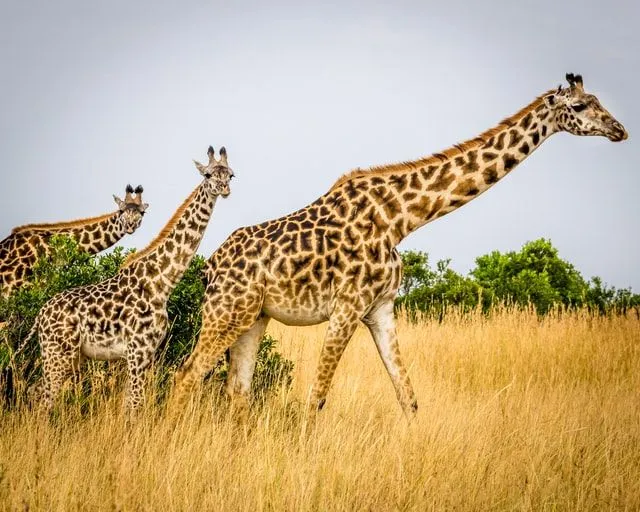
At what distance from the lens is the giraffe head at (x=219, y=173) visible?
7.51 m

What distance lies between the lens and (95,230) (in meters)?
11.5

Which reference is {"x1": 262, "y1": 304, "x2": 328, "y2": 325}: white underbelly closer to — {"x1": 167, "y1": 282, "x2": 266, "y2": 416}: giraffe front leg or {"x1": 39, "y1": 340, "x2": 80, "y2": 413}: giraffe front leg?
{"x1": 167, "y1": 282, "x2": 266, "y2": 416}: giraffe front leg

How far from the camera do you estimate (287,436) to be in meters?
6.86

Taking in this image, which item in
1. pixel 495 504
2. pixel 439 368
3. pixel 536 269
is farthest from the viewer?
pixel 536 269

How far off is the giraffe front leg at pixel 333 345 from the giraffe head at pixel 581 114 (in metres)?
2.84

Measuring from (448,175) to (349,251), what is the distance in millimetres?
1310

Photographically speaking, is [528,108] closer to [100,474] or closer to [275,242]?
[275,242]

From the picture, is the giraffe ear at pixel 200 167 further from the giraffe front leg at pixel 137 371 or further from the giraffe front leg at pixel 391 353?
the giraffe front leg at pixel 391 353

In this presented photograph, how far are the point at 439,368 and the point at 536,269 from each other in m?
9.41

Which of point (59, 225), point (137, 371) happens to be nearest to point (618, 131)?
point (137, 371)

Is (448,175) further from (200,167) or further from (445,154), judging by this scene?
(200,167)

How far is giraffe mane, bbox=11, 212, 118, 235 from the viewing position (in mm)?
11180

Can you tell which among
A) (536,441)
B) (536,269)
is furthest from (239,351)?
(536,269)

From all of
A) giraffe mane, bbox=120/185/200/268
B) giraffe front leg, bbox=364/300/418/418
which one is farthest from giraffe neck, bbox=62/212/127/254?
giraffe front leg, bbox=364/300/418/418
